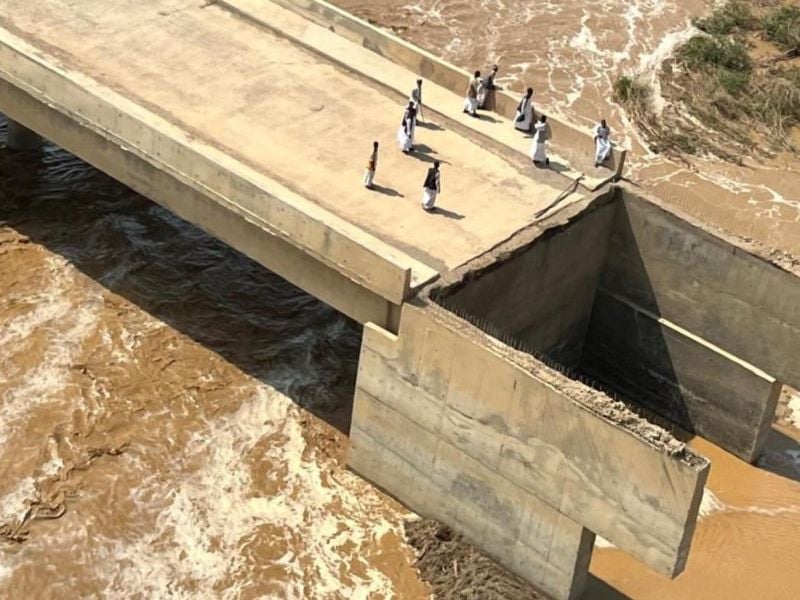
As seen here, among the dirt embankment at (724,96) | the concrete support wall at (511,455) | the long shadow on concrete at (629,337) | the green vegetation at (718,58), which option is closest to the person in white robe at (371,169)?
the concrete support wall at (511,455)

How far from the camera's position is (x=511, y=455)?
1845 cm

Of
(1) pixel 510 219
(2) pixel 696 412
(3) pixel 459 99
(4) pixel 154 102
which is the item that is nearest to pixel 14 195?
(4) pixel 154 102

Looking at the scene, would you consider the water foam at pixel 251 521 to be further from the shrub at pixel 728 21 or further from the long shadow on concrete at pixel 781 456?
the shrub at pixel 728 21

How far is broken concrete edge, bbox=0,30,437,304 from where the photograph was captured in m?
19.2

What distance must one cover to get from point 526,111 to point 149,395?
29.8 feet

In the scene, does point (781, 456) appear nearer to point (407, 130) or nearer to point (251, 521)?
point (407, 130)

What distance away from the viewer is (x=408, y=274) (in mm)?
18594

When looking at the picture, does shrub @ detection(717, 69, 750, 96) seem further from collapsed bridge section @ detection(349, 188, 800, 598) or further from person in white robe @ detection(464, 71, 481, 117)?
collapsed bridge section @ detection(349, 188, 800, 598)

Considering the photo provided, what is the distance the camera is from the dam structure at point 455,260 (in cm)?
1805

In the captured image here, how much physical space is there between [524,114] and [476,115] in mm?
1083

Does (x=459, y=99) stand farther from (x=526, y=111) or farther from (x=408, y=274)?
(x=408, y=274)

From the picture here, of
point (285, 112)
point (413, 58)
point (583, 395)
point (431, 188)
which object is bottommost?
point (583, 395)

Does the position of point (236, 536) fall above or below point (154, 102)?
below

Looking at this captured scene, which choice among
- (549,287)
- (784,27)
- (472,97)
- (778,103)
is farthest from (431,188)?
(784,27)
